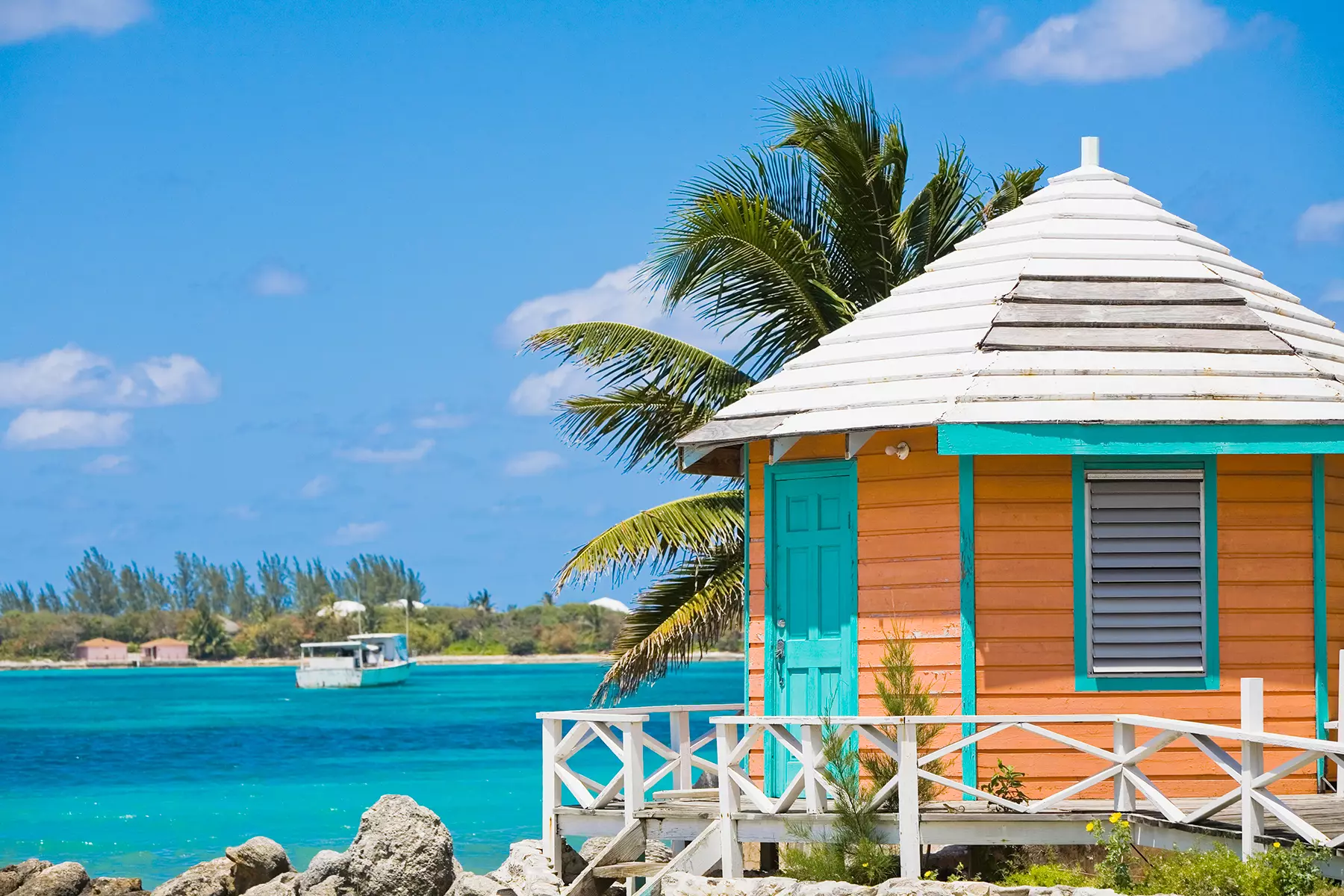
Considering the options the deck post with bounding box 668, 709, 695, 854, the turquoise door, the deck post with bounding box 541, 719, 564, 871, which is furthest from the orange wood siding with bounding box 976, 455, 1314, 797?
the deck post with bounding box 541, 719, 564, 871

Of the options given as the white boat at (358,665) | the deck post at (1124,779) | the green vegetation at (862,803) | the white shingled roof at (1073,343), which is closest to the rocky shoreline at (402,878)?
the green vegetation at (862,803)

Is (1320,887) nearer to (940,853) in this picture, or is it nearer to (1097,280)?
(940,853)

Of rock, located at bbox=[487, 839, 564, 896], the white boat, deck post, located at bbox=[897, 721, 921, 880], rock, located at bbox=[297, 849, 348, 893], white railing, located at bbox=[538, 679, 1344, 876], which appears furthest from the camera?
the white boat

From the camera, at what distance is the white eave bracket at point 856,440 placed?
12430mm

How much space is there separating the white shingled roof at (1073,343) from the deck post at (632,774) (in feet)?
7.63

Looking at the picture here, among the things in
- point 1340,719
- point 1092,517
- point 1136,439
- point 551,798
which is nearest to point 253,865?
point 551,798

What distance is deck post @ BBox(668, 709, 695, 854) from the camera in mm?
14336

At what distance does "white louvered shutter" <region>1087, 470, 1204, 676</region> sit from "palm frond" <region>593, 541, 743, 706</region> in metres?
8.11

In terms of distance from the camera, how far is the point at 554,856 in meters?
13.8

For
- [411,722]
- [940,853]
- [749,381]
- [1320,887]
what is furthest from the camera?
[411,722]

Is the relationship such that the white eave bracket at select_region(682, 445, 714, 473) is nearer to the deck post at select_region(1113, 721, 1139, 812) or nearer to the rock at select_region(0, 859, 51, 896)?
the deck post at select_region(1113, 721, 1139, 812)

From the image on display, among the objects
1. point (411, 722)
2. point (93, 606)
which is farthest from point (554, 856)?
point (93, 606)

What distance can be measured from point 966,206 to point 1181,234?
303 inches

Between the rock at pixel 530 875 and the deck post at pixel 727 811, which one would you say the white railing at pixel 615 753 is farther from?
the deck post at pixel 727 811
